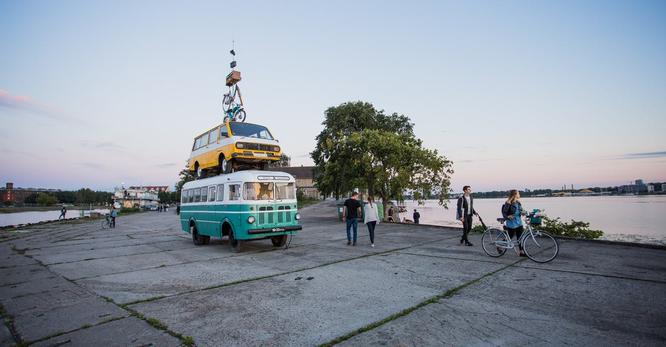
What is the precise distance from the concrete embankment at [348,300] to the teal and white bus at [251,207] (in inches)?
55.6

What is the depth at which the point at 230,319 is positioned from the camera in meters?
5.03

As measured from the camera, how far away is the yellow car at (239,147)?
13.1 meters

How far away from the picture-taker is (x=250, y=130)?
45.5ft

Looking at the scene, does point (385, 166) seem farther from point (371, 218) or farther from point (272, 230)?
point (272, 230)

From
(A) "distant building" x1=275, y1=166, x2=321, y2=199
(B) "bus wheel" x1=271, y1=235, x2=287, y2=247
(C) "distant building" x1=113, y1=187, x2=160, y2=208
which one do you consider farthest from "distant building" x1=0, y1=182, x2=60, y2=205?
(B) "bus wheel" x1=271, y1=235, x2=287, y2=247

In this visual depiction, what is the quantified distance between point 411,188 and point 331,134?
1916 centimetres

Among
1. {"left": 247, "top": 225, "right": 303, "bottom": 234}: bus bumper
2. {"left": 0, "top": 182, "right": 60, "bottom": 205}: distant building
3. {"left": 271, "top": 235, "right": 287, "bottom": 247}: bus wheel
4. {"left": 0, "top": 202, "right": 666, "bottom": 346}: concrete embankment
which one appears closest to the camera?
{"left": 0, "top": 202, "right": 666, "bottom": 346}: concrete embankment

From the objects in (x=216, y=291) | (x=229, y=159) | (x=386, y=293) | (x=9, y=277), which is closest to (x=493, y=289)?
(x=386, y=293)

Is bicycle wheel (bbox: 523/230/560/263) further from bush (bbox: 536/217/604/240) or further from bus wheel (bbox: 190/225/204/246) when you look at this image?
bus wheel (bbox: 190/225/204/246)

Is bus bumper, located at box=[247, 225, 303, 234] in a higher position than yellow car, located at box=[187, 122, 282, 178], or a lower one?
lower

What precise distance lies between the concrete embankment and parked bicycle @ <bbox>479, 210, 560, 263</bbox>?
32cm

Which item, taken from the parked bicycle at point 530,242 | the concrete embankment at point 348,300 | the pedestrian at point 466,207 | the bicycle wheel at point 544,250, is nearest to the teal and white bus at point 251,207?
the concrete embankment at point 348,300

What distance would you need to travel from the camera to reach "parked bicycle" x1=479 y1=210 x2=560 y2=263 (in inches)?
341

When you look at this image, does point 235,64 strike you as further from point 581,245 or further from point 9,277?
point 581,245
